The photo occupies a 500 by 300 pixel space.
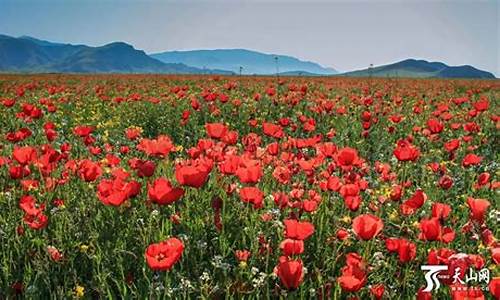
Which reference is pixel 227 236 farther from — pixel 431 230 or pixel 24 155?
pixel 24 155

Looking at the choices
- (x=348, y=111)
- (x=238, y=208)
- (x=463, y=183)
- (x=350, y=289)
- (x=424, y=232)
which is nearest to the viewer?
(x=350, y=289)

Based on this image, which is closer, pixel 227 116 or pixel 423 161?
pixel 423 161

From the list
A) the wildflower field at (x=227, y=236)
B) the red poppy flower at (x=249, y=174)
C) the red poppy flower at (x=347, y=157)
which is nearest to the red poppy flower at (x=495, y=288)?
the wildflower field at (x=227, y=236)

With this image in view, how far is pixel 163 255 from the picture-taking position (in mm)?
1979

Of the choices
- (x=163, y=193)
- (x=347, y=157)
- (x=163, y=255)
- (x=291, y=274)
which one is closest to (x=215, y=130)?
(x=347, y=157)

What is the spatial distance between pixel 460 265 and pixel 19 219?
2513mm

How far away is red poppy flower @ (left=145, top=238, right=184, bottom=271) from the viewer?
1818 mm

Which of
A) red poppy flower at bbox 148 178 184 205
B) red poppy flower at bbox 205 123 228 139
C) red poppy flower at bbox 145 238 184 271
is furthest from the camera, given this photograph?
red poppy flower at bbox 205 123 228 139

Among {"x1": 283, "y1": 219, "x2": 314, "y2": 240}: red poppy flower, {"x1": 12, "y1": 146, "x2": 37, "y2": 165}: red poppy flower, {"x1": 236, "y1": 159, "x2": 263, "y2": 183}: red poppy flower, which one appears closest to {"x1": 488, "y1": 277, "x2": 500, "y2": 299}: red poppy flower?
{"x1": 283, "y1": 219, "x2": 314, "y2": 240}: red poppy flower

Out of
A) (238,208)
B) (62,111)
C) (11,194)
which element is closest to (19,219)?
(11,194)

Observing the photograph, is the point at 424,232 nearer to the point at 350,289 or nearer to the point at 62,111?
the point at 350,289

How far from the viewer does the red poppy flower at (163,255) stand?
1818mm

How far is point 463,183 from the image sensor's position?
449cm

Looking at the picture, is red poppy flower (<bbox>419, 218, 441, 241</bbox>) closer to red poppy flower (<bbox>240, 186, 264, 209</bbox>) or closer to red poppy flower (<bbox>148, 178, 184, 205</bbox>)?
red poppy flower (<bbox>240, 186, 264, 209</bbox>)
